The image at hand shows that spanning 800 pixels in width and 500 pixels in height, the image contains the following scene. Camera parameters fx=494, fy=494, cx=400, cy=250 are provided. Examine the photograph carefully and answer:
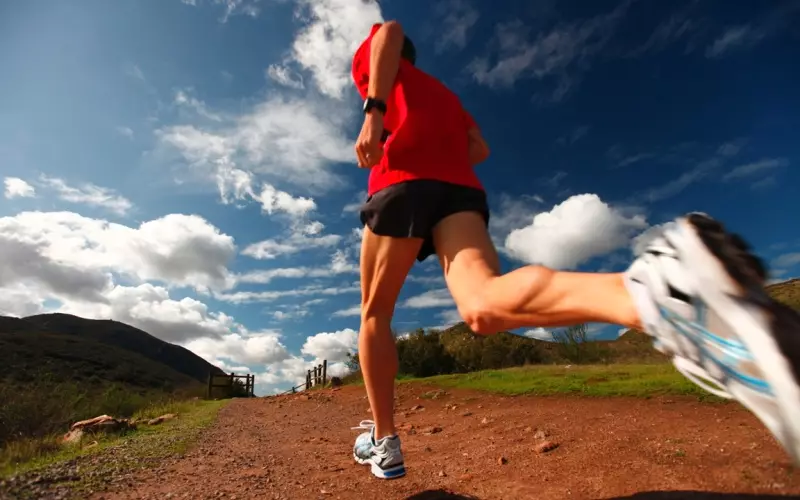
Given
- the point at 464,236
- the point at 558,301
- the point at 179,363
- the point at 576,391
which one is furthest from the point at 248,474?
the point at 179,363

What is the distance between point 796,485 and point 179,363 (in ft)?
393

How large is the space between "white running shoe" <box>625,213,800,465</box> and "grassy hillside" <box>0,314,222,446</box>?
27.6 ft

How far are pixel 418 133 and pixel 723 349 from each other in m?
1.47

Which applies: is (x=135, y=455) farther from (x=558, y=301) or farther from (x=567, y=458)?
(x=558, y=301)

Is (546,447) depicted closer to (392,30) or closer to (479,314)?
(479,314)

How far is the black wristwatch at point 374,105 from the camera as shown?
7.06 ft

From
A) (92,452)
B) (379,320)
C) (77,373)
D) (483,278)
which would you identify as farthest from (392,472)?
(77,373)

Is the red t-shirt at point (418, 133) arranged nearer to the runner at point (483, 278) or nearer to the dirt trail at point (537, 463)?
the runner at point (483, 278)

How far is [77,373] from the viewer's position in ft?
141

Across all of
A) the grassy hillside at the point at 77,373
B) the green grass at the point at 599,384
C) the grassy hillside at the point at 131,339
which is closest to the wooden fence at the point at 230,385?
the grassy hillside at the point at 77,373

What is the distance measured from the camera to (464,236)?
207 cm

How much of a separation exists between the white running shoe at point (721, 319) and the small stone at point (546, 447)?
2088mm

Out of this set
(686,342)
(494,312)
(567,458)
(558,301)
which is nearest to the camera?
(686,342)

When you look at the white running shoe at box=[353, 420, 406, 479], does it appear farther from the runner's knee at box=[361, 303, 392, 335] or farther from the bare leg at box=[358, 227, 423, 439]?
the runner's knee at box=[361, 303, 392, 335]
